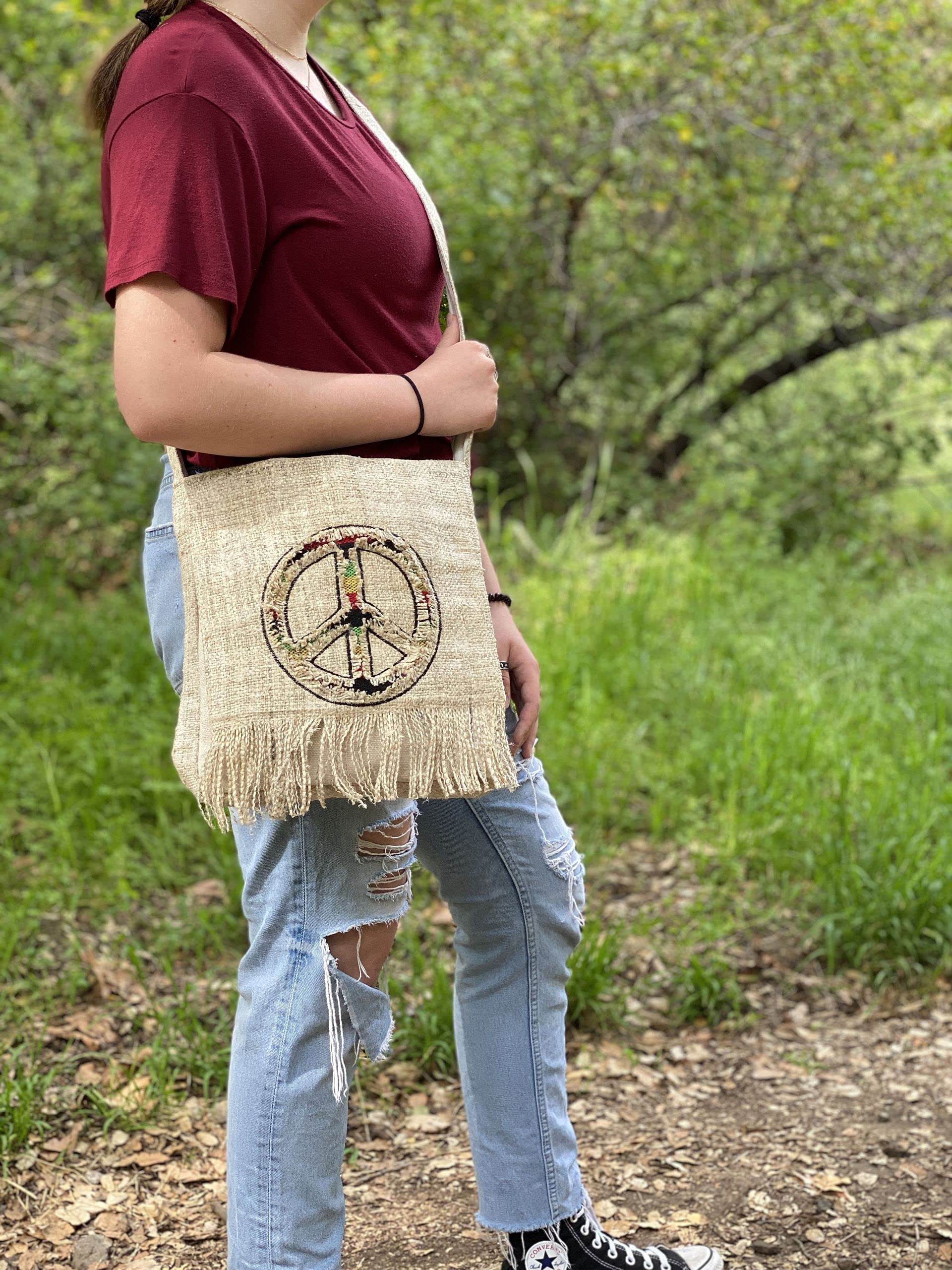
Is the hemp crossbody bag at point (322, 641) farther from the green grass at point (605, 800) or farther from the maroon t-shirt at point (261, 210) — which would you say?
the green grass at point (605, 800)

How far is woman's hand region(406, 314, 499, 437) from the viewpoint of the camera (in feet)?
4.68

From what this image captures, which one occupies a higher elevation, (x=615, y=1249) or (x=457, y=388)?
(x=457, y=388)

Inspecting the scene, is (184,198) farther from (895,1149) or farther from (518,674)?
(895,1149)

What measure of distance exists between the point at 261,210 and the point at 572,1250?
1.42 meters

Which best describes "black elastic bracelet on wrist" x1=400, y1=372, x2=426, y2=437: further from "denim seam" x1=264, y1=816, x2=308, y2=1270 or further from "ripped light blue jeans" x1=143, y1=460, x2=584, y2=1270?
"denim seam" x1=264, y1=816, x2=308, y2=1270

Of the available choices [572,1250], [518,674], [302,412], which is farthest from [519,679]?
[572,1250]

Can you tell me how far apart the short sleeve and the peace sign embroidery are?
10.7 inches

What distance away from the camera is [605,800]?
3527 millimetres

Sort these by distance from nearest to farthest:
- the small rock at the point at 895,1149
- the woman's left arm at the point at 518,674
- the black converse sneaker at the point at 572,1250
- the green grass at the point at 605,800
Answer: the woman's left arm at the point at 518,674, the black converse sneaker at the point at 572,1250, the small rock at the point at 895,1149, the green grass at the point at 605,800

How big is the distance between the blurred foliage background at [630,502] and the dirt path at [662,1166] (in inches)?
4.8

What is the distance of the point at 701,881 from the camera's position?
10.6ft

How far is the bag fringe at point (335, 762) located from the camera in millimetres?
1312

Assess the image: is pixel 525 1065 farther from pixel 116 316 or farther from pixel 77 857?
pixel 77 857

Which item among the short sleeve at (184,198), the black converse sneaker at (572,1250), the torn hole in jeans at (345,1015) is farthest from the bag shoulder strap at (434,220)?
the black converse sneaker at (572,1250)
